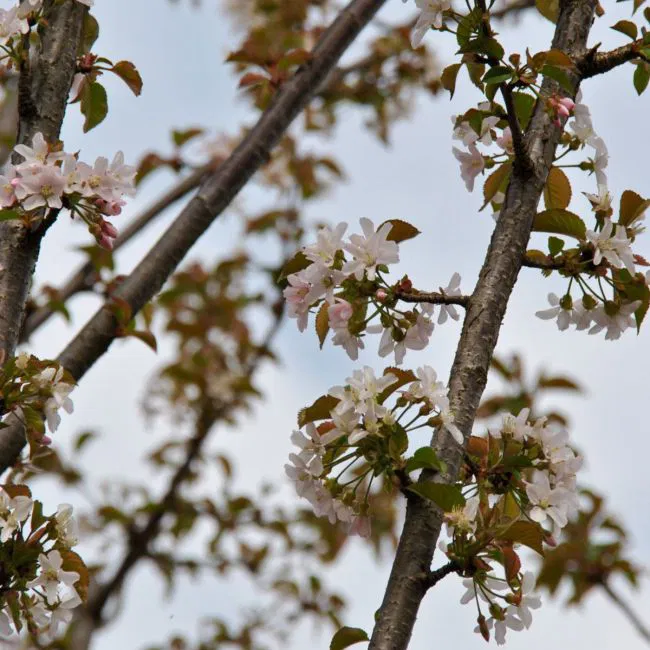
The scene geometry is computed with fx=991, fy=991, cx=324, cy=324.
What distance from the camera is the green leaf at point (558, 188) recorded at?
224 cm

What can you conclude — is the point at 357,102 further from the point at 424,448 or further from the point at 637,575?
the point at 424,448

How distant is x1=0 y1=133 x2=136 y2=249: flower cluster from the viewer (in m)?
2.04

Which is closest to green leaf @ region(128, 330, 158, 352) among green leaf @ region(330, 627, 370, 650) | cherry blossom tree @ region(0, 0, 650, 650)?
cherry blossom tree @ region(0, 0, 650, 650)

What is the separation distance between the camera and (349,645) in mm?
1762

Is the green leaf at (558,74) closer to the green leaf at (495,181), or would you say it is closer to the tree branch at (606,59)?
the tree branch at (606,59)

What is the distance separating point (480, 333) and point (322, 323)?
1.04 feet

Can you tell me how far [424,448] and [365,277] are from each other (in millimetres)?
378

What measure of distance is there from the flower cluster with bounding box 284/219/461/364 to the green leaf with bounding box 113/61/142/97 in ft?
2.79

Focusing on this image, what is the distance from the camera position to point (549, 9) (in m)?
2.38

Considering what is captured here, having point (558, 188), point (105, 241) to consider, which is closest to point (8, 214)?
point (105, 241)

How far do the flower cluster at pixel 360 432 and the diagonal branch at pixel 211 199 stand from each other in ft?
3.00

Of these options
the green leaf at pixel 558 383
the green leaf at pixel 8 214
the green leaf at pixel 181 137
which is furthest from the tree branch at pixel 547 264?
the green leaf at pixel 558 383

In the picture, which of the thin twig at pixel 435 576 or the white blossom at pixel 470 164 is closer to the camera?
the thin twig at pixel 435 576

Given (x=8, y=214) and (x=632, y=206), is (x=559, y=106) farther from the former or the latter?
(x=8, y=214)
